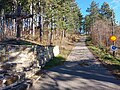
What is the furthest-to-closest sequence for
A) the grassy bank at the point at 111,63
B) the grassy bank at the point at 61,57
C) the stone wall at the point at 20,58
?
1. the grassy bank at the point at 61,57
2. the grassy bank at the point at 111,63
3. the stone wall at the point at 20,58

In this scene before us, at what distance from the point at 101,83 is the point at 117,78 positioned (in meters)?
2.19

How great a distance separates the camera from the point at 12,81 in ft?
40.5

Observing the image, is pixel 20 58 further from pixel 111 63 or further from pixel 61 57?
pixel 61 57

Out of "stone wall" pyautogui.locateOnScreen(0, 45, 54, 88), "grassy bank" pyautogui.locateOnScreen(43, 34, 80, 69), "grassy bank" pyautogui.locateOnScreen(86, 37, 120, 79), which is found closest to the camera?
"stone wall" pyautogui.locateOnScreen(0, 45, 54, 88)

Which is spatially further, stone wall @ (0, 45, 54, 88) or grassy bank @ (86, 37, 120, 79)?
grassy bank @ (86, 37, 120, 79)

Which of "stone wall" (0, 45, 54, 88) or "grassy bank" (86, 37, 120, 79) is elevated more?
"stone wall" (0, 45, 54, 88)

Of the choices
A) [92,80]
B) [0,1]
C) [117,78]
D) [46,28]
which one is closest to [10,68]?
[92,80]

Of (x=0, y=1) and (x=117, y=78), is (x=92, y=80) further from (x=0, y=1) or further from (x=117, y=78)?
(x=0, y=1)

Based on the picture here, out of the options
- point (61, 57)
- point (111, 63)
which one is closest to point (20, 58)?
point (111, 63)

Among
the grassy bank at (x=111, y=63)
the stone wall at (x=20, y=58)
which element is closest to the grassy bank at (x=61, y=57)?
the stone wall at (x=20, y=58)

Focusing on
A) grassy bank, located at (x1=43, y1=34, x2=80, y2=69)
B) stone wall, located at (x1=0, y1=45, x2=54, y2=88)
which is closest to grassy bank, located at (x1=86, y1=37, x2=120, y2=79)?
grassy bank, located at (x1=43, y1=34, x2=80, y2=69)

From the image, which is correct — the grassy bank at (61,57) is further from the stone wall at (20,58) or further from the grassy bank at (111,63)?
the grassy bank at (111,63)

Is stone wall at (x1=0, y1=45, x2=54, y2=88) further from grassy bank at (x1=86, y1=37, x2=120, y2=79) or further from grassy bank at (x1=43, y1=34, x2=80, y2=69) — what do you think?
grassy bank at (x1=86, y1=37, x2=120, y2=79)

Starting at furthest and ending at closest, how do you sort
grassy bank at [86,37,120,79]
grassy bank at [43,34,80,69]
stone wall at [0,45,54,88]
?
grassy bank at [43,34,80,69], grassy bank at [86,37,120,79], stone wall at [0,45,54,88]
